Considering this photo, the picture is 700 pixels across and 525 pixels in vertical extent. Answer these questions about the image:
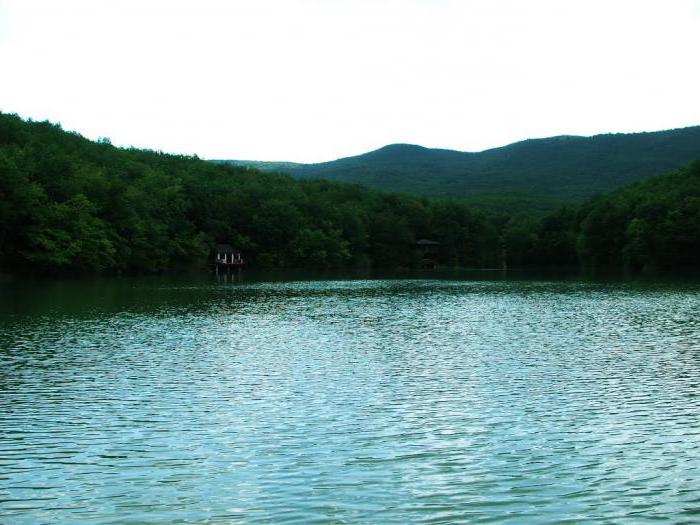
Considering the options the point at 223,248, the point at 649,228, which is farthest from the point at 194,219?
the point at 649,228

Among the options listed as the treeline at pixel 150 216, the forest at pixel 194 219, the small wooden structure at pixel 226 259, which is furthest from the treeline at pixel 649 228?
the small wooden structure at pixel 226 259

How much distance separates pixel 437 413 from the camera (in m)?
19.6

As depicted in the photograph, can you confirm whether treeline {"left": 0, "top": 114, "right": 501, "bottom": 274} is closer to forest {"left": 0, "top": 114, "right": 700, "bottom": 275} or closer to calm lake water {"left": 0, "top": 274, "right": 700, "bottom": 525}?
forest {"left": 0, "top": 114, "right": 700, "bottom": 275}

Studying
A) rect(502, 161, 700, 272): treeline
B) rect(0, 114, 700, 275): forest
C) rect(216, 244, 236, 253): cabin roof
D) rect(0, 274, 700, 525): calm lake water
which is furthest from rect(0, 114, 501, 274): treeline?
rect(0, 274, 700, 525): calm lake water

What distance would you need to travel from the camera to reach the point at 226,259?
14138cm

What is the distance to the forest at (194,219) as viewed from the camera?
9425 cm

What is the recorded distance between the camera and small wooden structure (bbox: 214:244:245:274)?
139625 millimetres

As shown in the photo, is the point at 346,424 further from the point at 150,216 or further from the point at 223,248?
the point at 223,248

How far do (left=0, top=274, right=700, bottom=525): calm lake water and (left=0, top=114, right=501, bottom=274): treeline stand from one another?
59.0 meters

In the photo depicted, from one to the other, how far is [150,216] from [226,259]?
20082 mm

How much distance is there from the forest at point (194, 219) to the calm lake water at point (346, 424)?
59.7 m

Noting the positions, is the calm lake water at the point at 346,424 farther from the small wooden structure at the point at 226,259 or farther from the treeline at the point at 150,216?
the small wooden structure at the point at 226,259

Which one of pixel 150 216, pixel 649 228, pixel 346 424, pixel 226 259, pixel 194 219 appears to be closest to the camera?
pixel 346 424

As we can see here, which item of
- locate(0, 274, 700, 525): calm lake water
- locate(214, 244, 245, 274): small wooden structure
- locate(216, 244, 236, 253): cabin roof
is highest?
locate(216, 244, 236, 253): cabin roof
